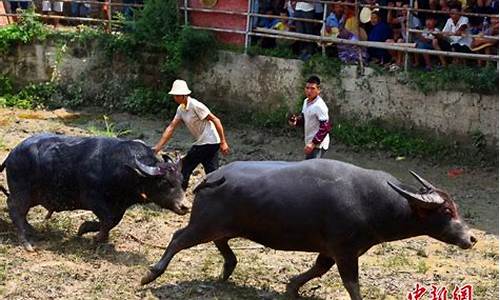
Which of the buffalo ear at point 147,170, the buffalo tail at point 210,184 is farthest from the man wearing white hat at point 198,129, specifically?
the buffalo tail at point 210,184

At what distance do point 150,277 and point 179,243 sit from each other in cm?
39

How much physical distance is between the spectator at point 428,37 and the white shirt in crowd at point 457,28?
19cm

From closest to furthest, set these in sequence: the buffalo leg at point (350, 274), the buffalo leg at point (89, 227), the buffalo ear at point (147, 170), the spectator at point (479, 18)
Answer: the buffalo leg at point (350, 274)
the buffalo ear at point (147, 170)
the buffalo leg at point (89, 227)
the spectator at point (479, 18)

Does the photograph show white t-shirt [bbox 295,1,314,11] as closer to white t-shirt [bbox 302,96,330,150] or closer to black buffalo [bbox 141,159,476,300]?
white t-shirt [bbox 302,96,330,150]

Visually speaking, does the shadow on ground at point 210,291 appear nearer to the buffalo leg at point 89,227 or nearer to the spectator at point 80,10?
the buffalo leg at point 89,227

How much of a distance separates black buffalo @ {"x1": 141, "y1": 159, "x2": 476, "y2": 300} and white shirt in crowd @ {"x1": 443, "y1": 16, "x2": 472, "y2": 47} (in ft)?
21.3

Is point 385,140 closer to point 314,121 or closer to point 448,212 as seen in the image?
point 314,121

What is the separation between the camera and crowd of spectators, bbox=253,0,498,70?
1352 centimetres

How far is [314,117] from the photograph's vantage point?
9914mm

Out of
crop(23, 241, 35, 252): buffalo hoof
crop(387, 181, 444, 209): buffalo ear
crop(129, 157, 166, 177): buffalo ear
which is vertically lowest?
crop(23, 241, 35, 252): buffalo hoof

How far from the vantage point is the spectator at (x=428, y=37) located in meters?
13.9

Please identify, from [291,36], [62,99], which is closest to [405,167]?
[291,36]

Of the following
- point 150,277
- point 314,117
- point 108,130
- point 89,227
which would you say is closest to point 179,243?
point 150,277

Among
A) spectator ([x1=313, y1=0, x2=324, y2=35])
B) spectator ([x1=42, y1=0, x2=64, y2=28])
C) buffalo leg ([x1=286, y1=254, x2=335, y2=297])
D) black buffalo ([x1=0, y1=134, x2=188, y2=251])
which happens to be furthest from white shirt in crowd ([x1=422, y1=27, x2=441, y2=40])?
spectator ([x1=42, y1=0, x2=64, y2=28])
